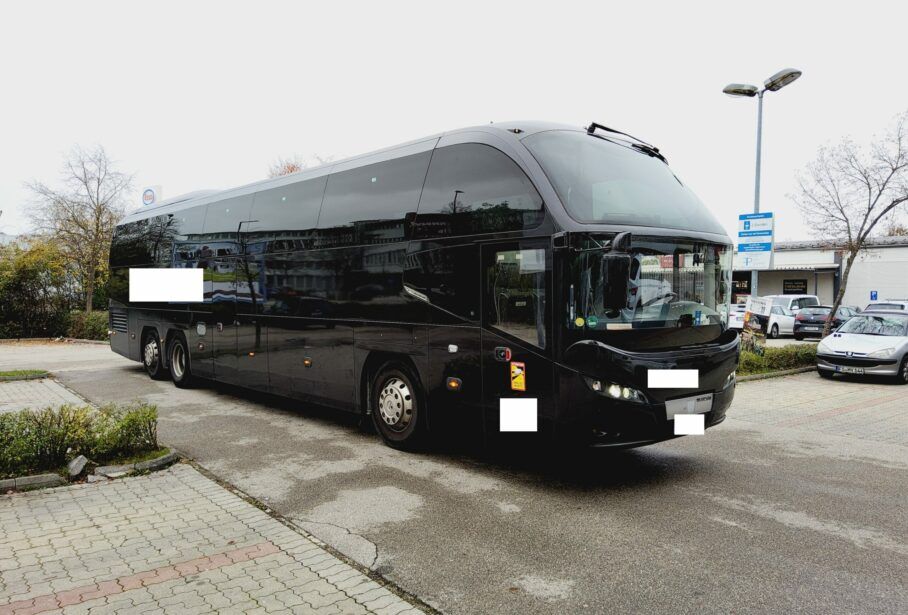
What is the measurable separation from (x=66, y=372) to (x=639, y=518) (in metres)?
14.7

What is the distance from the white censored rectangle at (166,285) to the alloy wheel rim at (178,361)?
39.0 inches

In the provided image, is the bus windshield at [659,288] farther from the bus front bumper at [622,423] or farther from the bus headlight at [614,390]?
the bus front bumper at [622,423]

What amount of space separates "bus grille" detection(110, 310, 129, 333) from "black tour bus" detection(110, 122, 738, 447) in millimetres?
7481

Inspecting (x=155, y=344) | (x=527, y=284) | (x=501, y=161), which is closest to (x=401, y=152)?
(x=501, y=161)

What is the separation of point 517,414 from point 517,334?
29.9 inches

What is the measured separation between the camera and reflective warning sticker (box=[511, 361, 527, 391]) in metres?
5.83

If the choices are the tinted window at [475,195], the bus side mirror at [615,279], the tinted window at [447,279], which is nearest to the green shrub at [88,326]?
the tinted window at [447,279]

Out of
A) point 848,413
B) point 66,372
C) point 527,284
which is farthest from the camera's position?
point 66,372

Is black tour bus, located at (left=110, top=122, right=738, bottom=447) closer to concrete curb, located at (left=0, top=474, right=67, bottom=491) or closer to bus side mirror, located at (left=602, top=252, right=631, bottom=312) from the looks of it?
bus side mirror, located at (left=602, top=252, right=631, bottom=312)

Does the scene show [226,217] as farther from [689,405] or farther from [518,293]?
[689,405]

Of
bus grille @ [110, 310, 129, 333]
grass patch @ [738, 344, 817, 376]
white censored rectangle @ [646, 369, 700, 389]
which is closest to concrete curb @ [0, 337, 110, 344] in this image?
bus grille @ [110, 310, 129, 333]

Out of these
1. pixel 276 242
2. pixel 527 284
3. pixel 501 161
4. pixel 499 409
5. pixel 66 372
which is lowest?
pixel 66 372

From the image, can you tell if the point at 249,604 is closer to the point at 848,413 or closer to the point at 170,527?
the point at 170,527

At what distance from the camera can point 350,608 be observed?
11.9 feet
